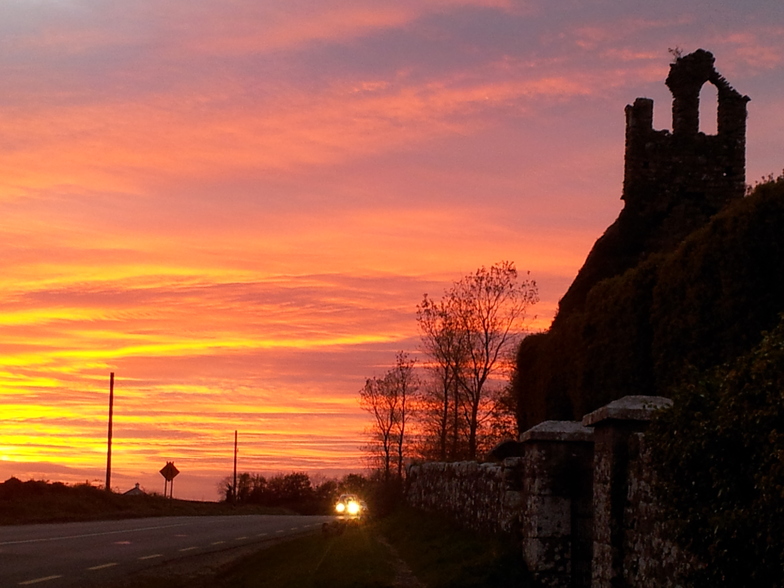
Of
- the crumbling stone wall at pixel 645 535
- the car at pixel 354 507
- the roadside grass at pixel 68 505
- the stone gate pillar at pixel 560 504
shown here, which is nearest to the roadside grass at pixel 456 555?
the stone gate pillar at pixel 560 504

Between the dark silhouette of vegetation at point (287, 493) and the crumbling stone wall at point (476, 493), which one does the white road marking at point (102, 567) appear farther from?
the dark silhouette of vegetation at point (287, 493)

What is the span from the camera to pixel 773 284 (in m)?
15.1

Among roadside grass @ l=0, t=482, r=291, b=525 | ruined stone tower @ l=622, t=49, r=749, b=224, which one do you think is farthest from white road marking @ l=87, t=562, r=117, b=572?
ruined stone tower @ l=622, t=49, r=749, b=224

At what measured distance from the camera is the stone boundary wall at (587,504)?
27.9 ft

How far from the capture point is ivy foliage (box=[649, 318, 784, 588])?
569 cm

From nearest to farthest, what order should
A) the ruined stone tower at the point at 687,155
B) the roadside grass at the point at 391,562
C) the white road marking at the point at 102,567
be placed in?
the roadside grass at the point at 391,562
the white road marking at the point at 102,567
the ruined stone tower at the point at 687,155

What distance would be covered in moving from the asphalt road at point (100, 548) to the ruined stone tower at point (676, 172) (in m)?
11.6

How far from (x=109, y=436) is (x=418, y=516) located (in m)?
35.6

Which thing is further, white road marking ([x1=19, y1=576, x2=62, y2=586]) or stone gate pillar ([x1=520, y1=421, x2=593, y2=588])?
white road marking ([x1=19, y1=576, x2=62, y2=586])

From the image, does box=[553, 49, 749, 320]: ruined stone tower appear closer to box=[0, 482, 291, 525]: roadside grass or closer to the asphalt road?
the asphalt road

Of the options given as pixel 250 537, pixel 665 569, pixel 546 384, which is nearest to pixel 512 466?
pixel 665 569

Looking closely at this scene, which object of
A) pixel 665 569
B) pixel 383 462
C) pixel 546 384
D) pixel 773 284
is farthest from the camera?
pixel 383 462

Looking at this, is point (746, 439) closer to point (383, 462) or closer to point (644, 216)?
point (644, 216)

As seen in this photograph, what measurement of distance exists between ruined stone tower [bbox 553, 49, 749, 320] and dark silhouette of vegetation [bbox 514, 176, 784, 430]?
23.4 ft
